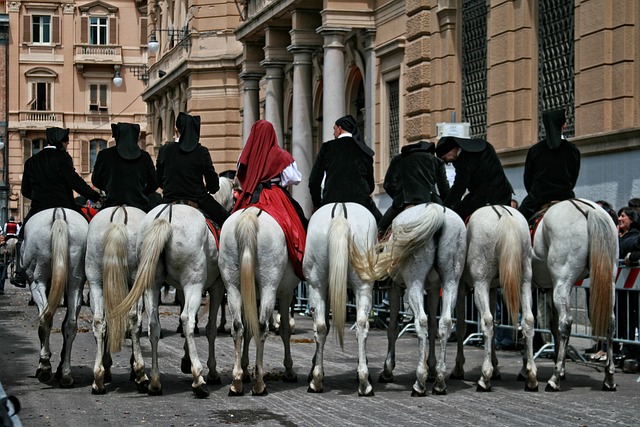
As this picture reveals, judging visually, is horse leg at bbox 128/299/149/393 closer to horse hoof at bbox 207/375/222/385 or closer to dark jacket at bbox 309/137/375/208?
horse hoof at bbox 207/375/222/385

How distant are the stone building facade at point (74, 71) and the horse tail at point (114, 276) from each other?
229ft

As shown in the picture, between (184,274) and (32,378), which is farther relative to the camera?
(32,378)

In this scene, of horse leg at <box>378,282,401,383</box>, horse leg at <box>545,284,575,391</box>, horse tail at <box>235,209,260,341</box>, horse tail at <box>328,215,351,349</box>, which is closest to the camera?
horse tail at <box>328,215,351,349</box>

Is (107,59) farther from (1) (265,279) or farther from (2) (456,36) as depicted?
(1) (265,279)

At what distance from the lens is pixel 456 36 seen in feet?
85.8

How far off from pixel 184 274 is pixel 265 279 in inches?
30.9

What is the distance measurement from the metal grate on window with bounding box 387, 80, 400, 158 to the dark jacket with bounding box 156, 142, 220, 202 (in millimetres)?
15736

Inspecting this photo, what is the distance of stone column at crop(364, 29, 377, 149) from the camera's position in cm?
3073

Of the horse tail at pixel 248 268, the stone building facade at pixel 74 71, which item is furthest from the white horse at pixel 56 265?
the stone building facade at pixel 74 71

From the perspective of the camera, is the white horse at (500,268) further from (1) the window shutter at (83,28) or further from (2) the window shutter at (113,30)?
(1) the window shutter at (83,28)

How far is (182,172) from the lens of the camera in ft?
44.5


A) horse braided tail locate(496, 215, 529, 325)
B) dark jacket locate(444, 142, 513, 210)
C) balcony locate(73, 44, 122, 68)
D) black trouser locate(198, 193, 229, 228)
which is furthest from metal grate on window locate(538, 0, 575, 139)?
balcony locate(73, 44, 122, 68)

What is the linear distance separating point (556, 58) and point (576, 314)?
18.9ft

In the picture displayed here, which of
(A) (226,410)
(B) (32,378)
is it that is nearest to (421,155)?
(A) (226,410)
